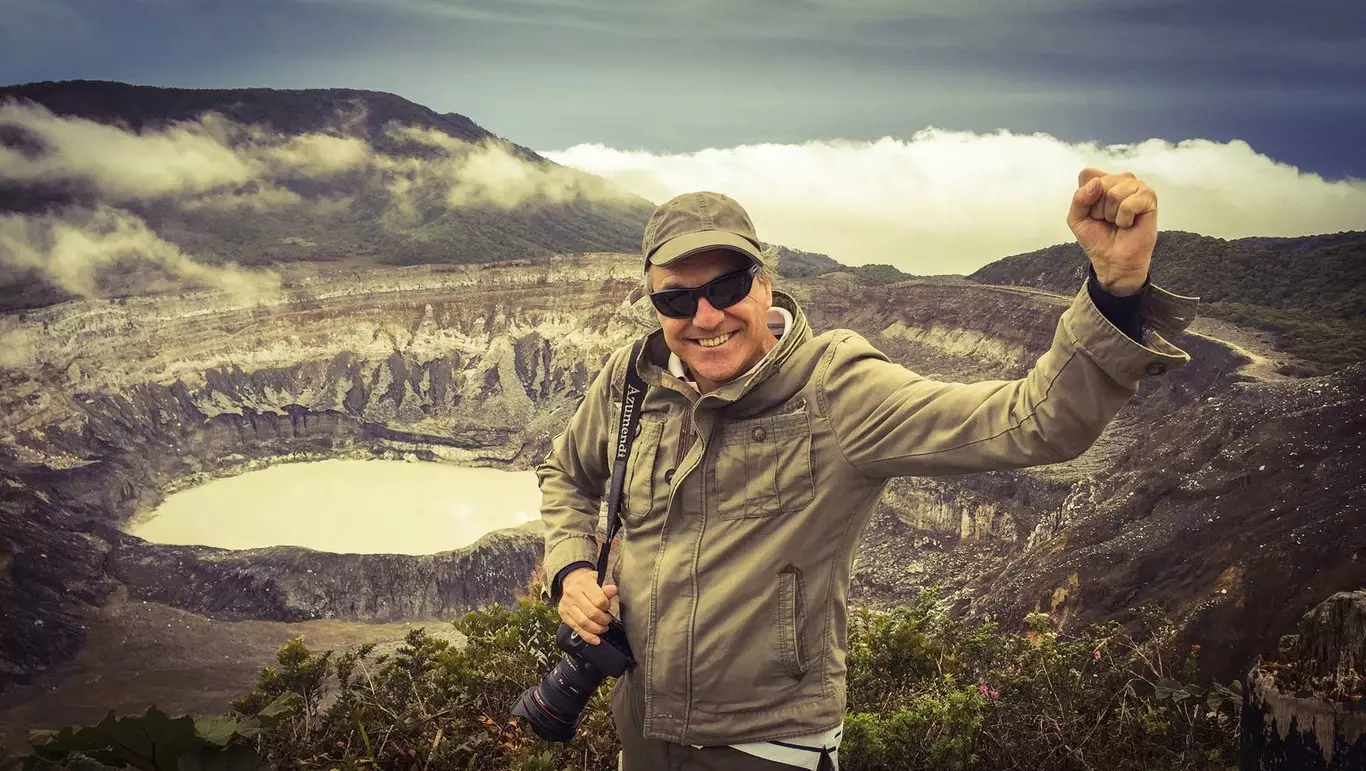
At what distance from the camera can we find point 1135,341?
6.05 feet

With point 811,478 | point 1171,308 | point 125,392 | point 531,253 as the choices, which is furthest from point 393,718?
point 531,253

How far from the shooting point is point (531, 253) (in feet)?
244

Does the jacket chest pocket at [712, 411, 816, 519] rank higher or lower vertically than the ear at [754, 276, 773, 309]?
lower

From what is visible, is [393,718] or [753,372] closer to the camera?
[753,372]

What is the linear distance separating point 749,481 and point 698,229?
748 millimetres

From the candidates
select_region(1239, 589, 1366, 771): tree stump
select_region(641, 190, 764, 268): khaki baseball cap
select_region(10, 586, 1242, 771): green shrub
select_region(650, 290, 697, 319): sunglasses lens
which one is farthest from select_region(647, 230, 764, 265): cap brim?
select_region(10, 586, 1242, 771): green shrub

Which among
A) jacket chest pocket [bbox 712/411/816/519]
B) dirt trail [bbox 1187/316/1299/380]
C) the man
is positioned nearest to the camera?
the man

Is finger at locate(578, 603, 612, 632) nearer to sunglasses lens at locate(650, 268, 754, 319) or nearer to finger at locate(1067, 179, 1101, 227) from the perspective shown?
sunglasses lens at locate(650, 268, 754, 319)

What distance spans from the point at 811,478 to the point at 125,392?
177ft

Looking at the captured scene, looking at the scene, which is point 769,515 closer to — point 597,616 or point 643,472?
point 643,472

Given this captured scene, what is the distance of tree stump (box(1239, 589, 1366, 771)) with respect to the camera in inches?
90.2

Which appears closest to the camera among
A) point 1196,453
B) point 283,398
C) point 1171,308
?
point 1171,308

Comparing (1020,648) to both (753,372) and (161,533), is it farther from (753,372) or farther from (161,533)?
(161,533)

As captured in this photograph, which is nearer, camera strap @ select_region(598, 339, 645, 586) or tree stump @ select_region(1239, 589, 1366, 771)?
tree stump @ select_region(1239, 589, 1366, 771)
